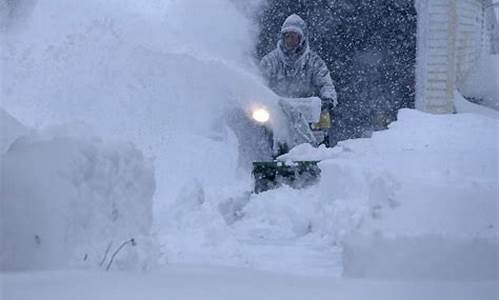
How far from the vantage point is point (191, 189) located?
6.85 meters

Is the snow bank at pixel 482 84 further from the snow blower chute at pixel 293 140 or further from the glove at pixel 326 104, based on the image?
the snow blower chute at pixel 293 140

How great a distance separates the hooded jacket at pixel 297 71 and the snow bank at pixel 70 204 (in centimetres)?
487

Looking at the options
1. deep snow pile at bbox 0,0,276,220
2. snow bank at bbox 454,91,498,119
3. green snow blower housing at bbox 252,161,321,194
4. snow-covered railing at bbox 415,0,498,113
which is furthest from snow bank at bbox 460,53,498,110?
green snow blower housing at bbox 252,161,321,194

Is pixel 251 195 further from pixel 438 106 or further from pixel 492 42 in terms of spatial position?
pixel 492 42

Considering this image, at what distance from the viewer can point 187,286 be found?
297cm

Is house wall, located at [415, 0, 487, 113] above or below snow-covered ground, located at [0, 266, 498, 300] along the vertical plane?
above

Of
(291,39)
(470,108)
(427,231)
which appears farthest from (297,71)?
(427,231)

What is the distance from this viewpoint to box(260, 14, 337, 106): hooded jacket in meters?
8.39

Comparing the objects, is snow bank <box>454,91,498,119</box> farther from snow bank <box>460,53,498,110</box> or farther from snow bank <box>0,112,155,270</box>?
snow bank <box>0,112,155,270</box>

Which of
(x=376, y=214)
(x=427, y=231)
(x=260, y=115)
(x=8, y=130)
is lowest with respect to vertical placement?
(x=427, y=231)

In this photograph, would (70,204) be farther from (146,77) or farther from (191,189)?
(146,77)

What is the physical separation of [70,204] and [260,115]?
5060 mm

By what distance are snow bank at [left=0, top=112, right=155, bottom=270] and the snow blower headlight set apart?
4470 mm

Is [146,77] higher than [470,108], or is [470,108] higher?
[146,77]
